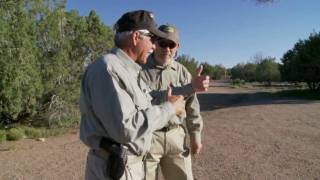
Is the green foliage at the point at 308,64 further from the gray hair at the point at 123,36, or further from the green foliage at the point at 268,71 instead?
the gray hair at the point at 123,36

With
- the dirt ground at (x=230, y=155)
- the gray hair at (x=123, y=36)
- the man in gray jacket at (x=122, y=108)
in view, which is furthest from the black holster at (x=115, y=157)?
the dirt ground at (x=230, y=155)

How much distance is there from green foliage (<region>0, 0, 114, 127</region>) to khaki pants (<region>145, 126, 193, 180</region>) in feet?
29.4

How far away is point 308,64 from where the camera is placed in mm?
35938

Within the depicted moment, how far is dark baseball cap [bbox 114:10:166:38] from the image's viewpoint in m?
2.64

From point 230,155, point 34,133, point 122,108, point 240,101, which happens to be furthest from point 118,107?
point 240,101

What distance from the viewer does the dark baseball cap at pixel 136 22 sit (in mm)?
2643

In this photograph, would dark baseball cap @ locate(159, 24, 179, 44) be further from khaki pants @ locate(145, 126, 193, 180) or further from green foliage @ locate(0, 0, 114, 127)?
green foliage @ locate(0, 0, 114, 127)

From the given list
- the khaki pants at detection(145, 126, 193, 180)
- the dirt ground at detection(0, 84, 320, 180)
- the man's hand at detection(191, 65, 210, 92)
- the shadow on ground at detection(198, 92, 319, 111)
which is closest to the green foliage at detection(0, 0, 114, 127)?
the dirt ground at detection(0, 84, 320, 180)

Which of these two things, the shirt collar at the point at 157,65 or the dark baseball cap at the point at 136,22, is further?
the shirt collar at the point at 157,65

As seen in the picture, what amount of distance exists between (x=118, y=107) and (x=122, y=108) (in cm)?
2

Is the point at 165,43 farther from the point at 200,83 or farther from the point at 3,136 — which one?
the point at 3,136

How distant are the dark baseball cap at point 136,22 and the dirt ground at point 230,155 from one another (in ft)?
15.7

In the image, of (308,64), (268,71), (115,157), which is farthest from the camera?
(268,71)

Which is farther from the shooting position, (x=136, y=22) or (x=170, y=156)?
(x=170, y=156)
